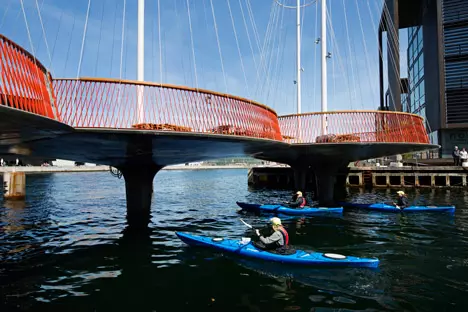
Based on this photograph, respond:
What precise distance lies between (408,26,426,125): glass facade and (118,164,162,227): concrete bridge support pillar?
3602cm

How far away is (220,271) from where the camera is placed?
31.2 feet

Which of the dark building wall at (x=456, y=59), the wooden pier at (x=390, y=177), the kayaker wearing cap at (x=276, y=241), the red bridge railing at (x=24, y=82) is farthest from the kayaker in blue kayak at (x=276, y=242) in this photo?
the dark building wall at (x=456, y=59)

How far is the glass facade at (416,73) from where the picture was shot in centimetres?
4262

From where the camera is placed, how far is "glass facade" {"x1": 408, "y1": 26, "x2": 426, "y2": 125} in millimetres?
42625

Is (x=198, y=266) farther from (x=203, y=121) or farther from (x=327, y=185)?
(x=327, y=185)

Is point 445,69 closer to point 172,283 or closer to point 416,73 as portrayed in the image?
point 416,73

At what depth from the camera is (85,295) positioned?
7812 mm

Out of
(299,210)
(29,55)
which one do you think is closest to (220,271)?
(29,55)

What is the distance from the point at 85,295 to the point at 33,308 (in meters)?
1.06

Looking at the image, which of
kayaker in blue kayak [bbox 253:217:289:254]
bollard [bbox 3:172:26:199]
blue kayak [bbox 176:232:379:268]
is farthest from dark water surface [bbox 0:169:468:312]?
bollard [bbox 3:172:26:199]

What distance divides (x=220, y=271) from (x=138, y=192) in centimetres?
927

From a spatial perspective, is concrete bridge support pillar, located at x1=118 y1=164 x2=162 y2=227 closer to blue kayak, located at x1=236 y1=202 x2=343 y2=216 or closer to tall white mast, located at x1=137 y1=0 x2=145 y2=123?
tall white mast, located at x1=137 y1=0 x2=145 y2=123

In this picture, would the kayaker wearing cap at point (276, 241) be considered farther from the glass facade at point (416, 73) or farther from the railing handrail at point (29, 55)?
the glass facade at point (416, 73)

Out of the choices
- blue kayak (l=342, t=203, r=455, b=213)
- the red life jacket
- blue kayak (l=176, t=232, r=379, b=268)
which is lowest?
blue kayak (l=176, t=232, r=379, b=268)
